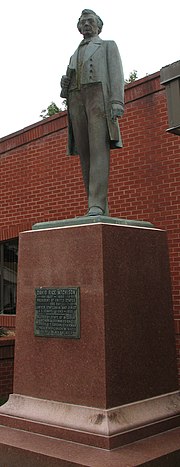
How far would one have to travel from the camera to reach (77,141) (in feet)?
17.6

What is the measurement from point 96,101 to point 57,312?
1931mm

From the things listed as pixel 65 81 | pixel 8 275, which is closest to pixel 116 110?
pixel 65 81

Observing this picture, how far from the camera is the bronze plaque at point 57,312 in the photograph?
4.78 metres

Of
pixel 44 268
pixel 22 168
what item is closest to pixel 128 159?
pixel 22 168

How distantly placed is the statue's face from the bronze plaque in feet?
7.97

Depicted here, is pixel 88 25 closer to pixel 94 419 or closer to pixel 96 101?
pixel 96 101

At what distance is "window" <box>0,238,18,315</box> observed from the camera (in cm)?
998

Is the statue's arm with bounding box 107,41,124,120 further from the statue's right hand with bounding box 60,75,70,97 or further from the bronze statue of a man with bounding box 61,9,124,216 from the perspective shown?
the statue's right hand with bounding box 60,75,70,97

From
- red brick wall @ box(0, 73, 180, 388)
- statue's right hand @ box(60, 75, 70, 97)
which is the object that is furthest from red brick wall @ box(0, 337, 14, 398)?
statue's right hand @ box(60, 75, 70, 97)

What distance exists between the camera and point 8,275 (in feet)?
33.1

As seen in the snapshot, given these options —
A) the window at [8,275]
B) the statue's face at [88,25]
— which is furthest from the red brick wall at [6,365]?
the statue's face at [88,25]

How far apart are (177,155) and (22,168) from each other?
333 centimetres

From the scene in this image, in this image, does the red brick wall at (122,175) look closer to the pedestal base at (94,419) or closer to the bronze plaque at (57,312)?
the pedestal base at (94,419)

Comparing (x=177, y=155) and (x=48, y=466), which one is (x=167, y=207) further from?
(x=48, y=466)
